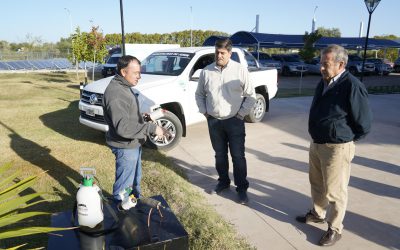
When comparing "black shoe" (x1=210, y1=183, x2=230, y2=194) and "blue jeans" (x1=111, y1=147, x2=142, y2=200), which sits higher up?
"blue jeans" (x1=111, y1=147, x2=142, y2=200)

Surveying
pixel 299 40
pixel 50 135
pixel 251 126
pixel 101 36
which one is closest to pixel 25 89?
pixel 101 36

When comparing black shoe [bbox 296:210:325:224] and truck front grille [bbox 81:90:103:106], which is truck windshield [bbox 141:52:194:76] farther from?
black shoe [bbox 296:210:325:224]

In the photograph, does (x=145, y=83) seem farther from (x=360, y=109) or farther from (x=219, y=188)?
(x=360, y=109)

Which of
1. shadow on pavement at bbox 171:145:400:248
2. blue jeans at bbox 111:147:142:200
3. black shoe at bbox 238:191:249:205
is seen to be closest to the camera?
blue jeans at bbox 111:147:142:200

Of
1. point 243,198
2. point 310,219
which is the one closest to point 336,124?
point 310,219

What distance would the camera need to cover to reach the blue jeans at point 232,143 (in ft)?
12.7

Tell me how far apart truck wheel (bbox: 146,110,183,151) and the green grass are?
0.63 feet

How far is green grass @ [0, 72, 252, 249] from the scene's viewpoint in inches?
133

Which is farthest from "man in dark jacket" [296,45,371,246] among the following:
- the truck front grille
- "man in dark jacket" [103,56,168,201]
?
the truck front grille

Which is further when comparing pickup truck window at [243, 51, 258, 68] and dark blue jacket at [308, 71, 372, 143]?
pickup truck window at [243, 51, 258, 68]

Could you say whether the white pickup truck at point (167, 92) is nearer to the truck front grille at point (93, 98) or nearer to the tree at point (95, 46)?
the truck front grille at point (93, 98)

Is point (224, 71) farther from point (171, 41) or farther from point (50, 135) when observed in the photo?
point (171, 41)

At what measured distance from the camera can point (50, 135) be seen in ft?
23.7

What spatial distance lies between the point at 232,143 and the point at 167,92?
7.93 ft
